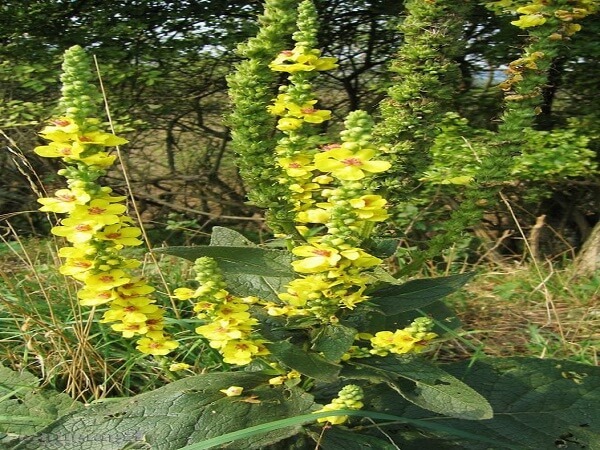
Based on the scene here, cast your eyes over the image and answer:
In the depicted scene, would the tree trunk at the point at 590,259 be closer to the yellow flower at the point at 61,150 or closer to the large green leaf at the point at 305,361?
the large green leaf at the point at 305,361

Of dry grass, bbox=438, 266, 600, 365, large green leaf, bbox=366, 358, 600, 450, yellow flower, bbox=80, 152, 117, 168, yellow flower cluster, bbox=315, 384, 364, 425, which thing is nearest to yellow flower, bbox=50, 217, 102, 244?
yellow flower, bbox=80, 152, 117, 168

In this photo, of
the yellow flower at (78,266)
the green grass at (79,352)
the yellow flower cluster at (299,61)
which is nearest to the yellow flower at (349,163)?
the yellow flower cluster at (299,61)

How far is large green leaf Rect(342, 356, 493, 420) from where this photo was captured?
1431mm

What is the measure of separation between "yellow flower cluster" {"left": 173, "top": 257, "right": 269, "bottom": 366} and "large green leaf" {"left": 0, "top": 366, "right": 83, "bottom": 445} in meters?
0.78

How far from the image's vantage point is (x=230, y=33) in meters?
4.75

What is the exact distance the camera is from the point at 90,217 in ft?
4.49

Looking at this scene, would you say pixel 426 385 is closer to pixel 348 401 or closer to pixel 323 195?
pixel 348 401

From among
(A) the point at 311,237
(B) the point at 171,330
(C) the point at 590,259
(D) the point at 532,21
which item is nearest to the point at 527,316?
(C) the point at 590,259

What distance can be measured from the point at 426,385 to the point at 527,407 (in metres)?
0.48

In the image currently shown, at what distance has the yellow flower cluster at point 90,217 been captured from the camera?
1.36m

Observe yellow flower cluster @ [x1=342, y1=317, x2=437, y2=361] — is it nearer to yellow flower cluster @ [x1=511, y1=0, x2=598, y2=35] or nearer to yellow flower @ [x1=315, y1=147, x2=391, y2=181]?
yellow flower @ [x1=315, y1=147, x2=391, y2=181]

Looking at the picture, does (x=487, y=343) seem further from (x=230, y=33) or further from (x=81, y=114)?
(x=230, y=33)

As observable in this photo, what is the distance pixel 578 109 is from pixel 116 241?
4068 millimetres

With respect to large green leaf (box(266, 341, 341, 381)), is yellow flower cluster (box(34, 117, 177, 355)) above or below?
above
